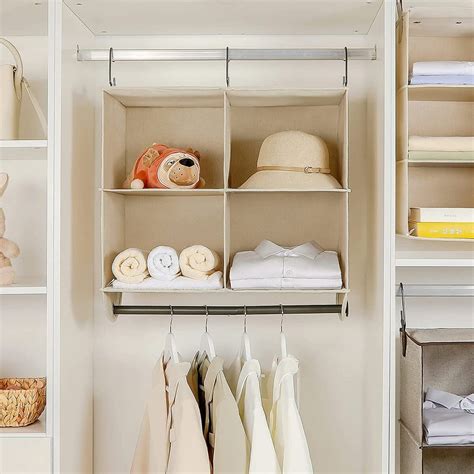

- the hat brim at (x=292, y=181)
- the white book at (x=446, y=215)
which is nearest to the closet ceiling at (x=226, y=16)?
the hat brim at (x=292, y=181)

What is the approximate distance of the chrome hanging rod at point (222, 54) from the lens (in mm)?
2123

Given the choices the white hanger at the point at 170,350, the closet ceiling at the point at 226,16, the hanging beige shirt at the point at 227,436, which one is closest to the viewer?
the hanging beige shirt at the point at 227,436

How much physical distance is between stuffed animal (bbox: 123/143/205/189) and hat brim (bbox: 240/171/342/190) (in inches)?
7.0

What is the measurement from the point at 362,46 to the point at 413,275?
78cm

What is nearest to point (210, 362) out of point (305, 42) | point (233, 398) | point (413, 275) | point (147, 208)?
point (233, 398)

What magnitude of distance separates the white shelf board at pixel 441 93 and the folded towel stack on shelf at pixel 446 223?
352mm

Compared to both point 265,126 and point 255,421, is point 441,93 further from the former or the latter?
point 255,421

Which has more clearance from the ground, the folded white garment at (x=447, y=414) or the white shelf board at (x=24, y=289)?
the white shelf board at (x=24, y=289)

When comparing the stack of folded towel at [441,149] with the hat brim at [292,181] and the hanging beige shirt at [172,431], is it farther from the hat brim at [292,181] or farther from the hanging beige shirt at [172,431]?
the hanging beige shirt at [172,431]

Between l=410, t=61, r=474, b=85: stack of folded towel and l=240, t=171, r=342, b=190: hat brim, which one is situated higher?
l=410, t=61, r=474, b=85: stack of folded towel

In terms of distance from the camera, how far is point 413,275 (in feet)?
7.71

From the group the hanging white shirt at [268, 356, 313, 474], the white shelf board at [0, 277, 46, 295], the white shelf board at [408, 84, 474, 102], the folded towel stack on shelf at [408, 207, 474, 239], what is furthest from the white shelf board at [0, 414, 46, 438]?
the white shelf board at [408, 84, 474, 102]

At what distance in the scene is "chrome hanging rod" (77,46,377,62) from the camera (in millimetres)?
2123

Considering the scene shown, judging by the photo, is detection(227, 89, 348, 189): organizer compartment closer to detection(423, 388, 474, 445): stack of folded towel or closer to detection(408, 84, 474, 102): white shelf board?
detection(408, 84, 474, 102): white shelf board
